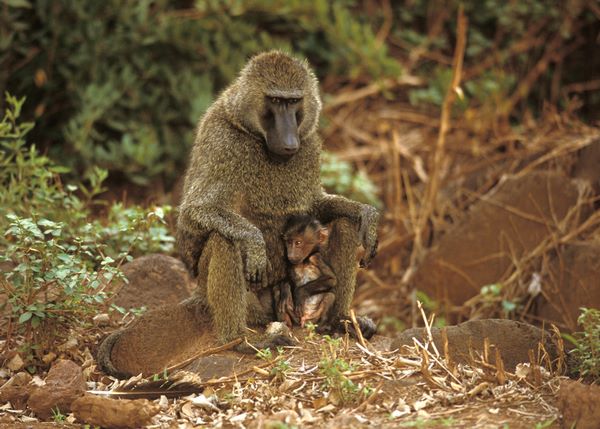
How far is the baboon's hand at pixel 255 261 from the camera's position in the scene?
504 centimetres

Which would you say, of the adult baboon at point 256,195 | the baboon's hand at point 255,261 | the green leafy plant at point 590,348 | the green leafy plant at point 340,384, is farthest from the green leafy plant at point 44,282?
the green leafy plant at point 590,348

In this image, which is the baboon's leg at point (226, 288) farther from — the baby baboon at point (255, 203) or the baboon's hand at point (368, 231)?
the baboon's hand at point (368, 231)

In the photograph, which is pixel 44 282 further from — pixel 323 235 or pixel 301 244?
pixel 323 235

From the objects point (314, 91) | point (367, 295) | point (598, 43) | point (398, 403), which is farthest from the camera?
point (598, 43)

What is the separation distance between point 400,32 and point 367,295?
169 inches

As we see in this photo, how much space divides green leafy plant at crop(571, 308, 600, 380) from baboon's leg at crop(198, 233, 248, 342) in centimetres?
184

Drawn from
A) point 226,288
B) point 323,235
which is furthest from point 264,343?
point 323,235

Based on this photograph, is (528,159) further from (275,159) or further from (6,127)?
(6,127)

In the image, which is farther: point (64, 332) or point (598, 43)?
point (598, 43)

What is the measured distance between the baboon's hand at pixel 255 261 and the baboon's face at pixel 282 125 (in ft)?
1.74

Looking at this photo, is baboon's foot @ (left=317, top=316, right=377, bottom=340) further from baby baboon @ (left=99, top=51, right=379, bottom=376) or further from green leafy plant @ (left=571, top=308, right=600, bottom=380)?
green leafy plant @ (left=571, top=308, right=600, bottom=380)

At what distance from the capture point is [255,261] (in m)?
5.05

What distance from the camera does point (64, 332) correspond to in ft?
17.4

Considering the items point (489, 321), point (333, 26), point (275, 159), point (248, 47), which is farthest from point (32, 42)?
point (489, 321)
